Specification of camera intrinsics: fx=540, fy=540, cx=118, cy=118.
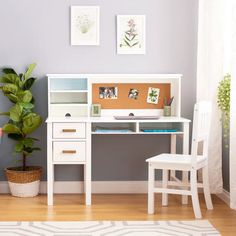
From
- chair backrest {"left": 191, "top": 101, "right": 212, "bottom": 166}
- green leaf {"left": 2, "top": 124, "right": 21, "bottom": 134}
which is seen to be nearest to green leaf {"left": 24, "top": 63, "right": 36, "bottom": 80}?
green leaf {"left": 2, "top": 124, "right": 21, "bottom": 134}

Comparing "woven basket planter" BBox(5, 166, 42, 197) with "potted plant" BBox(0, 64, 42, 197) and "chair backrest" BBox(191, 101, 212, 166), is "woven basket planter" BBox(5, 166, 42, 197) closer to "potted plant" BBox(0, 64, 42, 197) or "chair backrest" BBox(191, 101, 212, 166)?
"potted plant" BBox(0, 64, 42, 197)

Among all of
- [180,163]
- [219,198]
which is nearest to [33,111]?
[180,163]

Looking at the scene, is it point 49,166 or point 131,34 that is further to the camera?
point 131,34

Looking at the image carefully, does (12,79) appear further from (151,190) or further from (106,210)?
(151,190)

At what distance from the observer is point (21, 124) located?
4.80 metres

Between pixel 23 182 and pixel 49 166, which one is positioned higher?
pixel 49 166

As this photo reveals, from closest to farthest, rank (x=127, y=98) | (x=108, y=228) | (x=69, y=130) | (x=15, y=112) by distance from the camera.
A: 1. (x=108, y=228)
2. (x=69, y=130)
3. (x=15, y=112)
4. (x=127, y=98)

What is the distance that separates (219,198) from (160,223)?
3.46 ft

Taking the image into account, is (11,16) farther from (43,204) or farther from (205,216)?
(205,216)

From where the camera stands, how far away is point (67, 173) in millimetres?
5000

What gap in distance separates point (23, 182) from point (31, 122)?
1.77 ft

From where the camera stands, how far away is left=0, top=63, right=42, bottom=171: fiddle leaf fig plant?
4.65 meters

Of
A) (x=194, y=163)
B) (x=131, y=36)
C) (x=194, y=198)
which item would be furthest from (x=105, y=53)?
(x=194, y=198)

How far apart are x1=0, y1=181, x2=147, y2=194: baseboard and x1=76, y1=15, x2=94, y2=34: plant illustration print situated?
1399 millimetres
